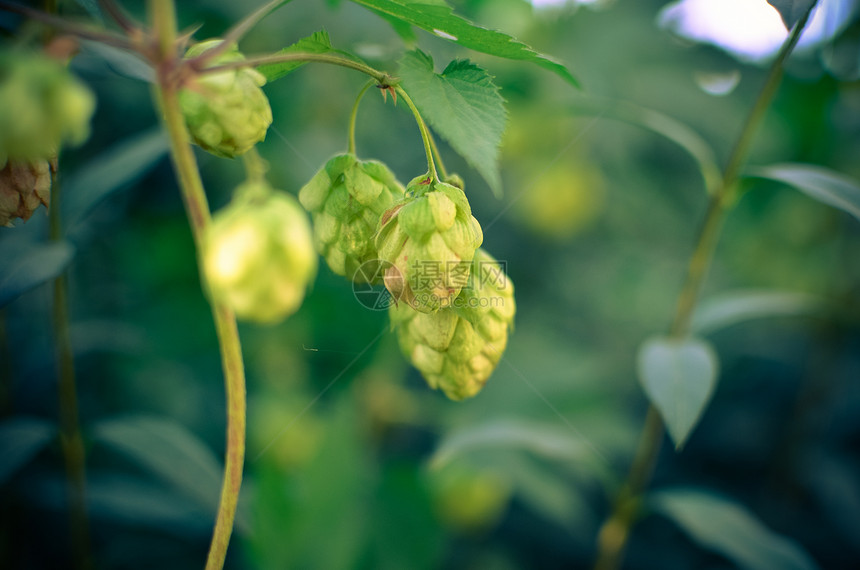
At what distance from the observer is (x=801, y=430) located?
185cm

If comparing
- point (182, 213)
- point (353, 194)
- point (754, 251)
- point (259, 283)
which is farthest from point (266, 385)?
point (754, 251)

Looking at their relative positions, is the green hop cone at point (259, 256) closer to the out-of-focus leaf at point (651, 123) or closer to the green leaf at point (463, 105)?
the green leaf at point (463, 105)

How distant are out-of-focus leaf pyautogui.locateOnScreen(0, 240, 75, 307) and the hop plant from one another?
0.38 feet

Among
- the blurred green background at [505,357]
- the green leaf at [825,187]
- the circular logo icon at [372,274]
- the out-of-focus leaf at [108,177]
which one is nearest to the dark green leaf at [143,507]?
the blurred green background at [505,357]

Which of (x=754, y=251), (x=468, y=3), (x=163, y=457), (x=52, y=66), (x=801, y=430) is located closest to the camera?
(x=52, y=66)

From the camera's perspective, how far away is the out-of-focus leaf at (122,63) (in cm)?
73

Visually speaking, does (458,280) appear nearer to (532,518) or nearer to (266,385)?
(266,385)

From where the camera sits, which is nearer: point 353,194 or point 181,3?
point 353,194

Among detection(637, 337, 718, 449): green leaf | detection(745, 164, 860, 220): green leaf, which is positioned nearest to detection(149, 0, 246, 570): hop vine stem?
detection(637, 337, 718, 449): green leaf

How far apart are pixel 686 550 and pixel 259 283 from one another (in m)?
2.04

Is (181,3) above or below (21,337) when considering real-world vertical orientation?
above

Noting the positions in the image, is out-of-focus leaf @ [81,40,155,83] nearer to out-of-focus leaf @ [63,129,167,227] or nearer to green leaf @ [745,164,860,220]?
out-of-focus leaf @ [63,129,167,227]

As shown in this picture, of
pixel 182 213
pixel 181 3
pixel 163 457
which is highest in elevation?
pixel 181 3

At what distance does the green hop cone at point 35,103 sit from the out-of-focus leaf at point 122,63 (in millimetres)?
355
